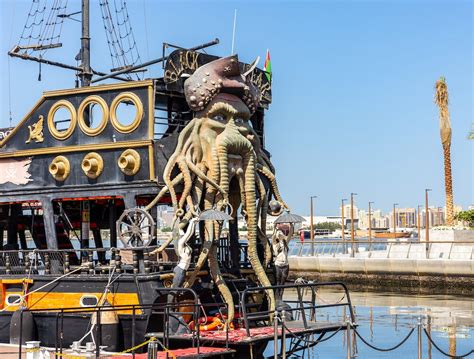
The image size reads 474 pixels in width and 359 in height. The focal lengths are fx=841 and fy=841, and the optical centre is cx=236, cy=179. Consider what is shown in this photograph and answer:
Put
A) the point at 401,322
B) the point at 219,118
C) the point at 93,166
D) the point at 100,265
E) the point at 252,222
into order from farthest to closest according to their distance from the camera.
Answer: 1. the point at 401,322
2. the point at 100,265
3. the point at 252,222
4. the point at 93,166
5. the point at 219,118

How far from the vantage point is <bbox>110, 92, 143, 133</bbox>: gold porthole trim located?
18.3m

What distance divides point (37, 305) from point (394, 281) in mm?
33012

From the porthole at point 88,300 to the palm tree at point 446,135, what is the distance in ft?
135

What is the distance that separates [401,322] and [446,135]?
30.2 m

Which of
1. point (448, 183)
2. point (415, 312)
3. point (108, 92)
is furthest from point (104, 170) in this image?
point (448, 183)

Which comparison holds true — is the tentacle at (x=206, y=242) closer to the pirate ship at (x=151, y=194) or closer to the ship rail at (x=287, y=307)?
the pirate ship at (x=151, y=194)

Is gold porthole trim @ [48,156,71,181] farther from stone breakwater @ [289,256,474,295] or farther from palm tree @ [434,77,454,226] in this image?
palm tree @ [434,77,454,226]

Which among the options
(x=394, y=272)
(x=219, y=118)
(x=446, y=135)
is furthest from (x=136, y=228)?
(x=446, y=135)

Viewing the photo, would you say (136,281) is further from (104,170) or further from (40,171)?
(40,171)

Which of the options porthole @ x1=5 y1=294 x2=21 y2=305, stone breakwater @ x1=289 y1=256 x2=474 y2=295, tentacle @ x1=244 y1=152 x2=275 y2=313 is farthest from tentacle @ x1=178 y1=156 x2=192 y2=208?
stone breakwater @ x1=289 y1=256 x2=474 y2=295

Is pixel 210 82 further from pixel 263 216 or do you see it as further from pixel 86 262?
pixel 86 262

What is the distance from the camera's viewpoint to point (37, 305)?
60.6ft

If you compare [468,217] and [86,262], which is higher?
[468,217]

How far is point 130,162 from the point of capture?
18266 millimetres
